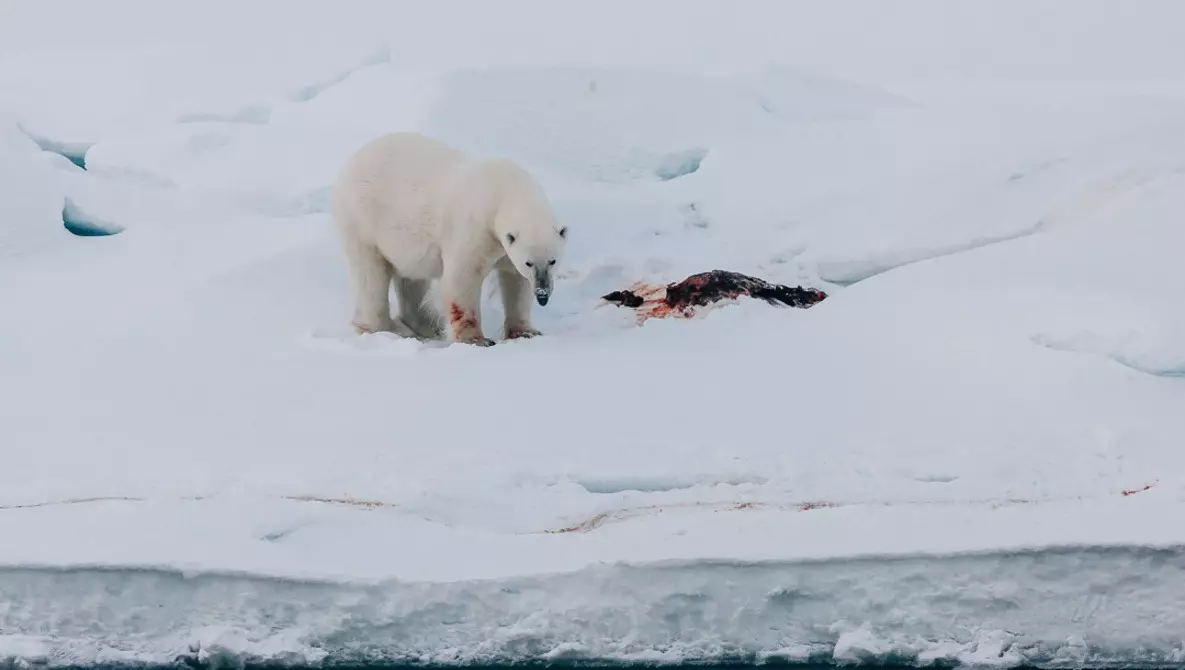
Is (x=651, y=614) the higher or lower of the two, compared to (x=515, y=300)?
higher

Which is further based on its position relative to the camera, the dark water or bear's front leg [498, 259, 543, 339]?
bear's front leg [498, 259, 543, 339]

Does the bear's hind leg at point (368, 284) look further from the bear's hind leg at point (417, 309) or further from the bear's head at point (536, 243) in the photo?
the bear's head at point (536, 243)

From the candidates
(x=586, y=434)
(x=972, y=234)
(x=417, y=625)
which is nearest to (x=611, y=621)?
(x=417, y=625)

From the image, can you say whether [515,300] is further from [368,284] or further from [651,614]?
[651,614]


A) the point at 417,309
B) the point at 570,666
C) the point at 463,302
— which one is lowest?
the point at 417,309

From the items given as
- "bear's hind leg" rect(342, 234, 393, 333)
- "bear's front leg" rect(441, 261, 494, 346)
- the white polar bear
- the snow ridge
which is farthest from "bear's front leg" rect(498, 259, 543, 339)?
the snow ridge

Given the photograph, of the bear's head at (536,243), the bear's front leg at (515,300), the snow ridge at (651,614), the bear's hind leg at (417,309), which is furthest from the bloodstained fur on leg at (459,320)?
the snow ridge at (651,614)

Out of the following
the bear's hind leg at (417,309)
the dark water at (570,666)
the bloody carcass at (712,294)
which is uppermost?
the dark water at (570,666)

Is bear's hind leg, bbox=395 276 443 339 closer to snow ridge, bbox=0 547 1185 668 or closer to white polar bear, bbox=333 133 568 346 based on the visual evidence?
white polar bear, bbox=333 133 568 346

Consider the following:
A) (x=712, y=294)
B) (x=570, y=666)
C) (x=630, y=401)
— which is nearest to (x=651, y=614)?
(x=570, y=666)
